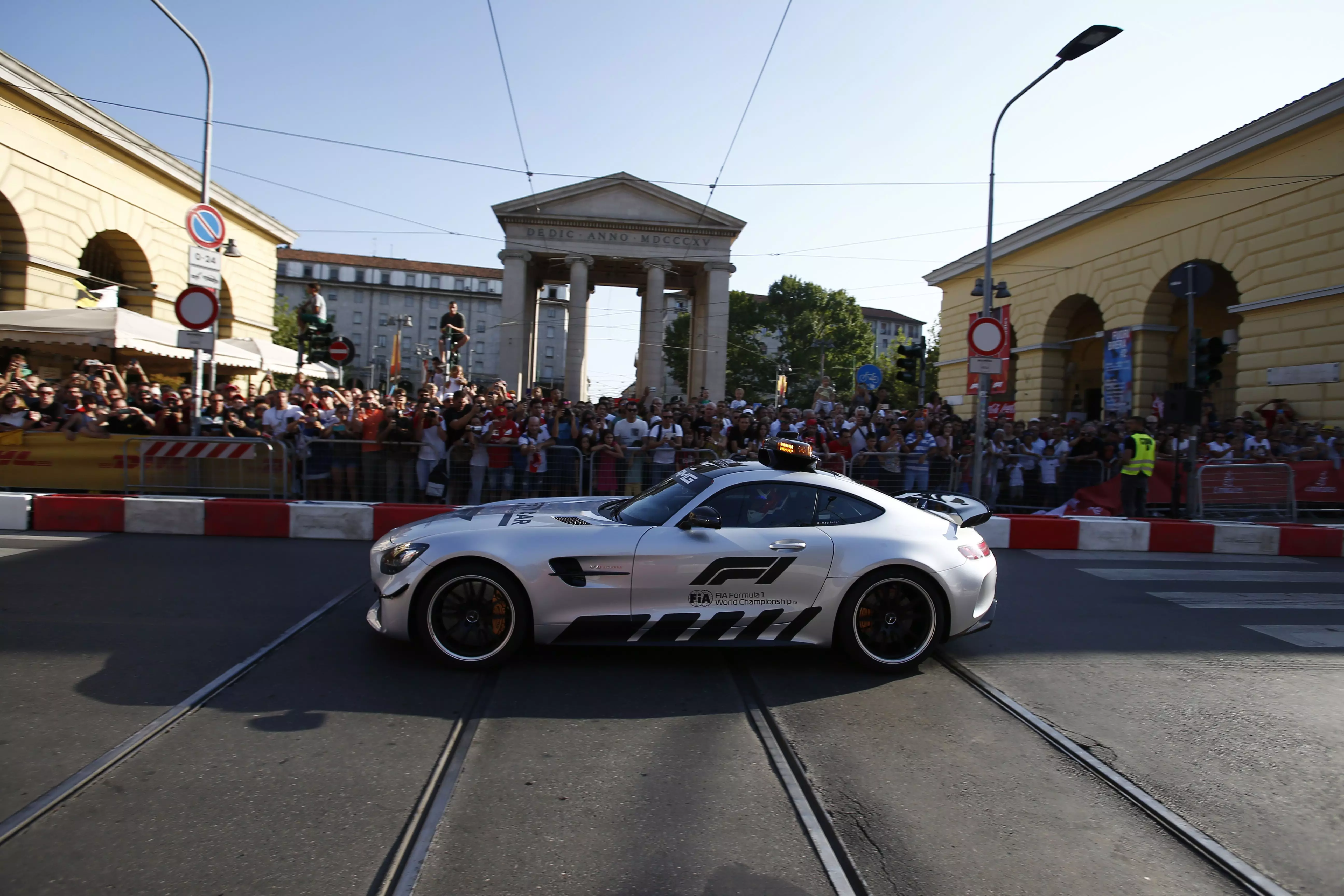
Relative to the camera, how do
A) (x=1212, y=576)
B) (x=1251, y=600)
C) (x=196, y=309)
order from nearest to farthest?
(x=1251, y=600) → (x=1212, y=576) → (x=196, y=309)

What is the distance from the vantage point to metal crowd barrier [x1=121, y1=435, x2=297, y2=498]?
35.2 feet

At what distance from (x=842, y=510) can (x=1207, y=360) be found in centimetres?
1147

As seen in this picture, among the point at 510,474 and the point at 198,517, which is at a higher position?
the point at 510,474

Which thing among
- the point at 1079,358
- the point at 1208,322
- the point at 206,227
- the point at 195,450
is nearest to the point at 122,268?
the point at 206,227

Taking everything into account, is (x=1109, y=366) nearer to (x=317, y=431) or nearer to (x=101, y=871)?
(x=317, y=431)

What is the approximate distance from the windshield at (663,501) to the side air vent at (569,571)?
515 mm

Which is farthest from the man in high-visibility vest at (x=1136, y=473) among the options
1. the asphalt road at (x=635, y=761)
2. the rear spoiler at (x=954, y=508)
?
the rear spoiler at (x=954, y=508)

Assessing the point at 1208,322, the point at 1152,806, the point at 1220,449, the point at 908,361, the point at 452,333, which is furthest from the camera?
the point at 1208,322

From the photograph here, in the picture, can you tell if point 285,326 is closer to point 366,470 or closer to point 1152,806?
Result: point 366,470

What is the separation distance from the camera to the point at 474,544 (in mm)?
5094

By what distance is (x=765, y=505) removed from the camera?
552cm

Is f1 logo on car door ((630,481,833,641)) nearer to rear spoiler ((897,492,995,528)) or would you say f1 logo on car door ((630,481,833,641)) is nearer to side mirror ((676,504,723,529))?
side mirror ((676,504,723,529))

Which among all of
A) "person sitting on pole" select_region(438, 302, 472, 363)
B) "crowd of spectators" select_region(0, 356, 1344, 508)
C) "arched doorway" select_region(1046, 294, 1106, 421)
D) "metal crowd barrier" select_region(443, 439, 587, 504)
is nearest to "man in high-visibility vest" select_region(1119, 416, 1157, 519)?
"crowd of spectators" select_region(0, 356, 1344, 508)

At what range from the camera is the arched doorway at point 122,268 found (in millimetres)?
26109
